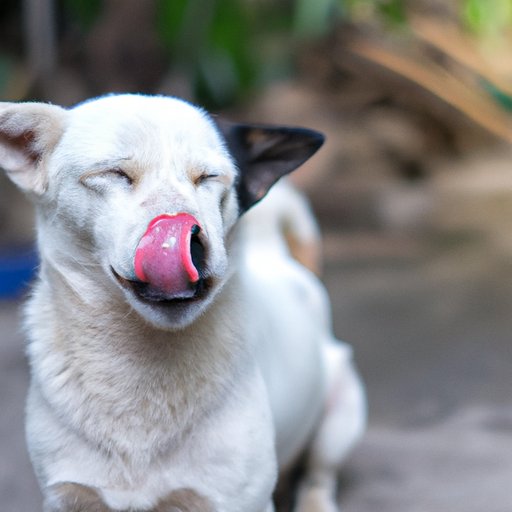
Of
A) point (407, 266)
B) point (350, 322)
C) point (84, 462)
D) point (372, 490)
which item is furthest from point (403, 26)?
point (84, 462)

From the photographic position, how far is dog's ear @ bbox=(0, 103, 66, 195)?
5.32 feet

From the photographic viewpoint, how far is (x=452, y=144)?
6391 millimetres

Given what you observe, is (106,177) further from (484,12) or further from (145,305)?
(484,12)

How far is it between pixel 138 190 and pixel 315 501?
1.22 meters

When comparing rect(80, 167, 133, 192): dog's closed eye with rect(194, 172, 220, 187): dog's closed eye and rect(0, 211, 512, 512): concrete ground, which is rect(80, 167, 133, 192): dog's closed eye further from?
rect(0, 211, 512, 512): concrete ground

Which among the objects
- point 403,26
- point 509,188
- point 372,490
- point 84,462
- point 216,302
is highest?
point 216,302

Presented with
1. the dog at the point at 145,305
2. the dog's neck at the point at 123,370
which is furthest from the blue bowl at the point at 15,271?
the dog's neck at the point at 123,370

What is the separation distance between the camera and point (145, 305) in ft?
4.95

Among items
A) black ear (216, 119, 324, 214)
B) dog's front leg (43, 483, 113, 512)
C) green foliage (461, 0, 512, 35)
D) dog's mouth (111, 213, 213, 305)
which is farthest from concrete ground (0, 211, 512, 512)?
green foliage (461, 0, 512, 35)

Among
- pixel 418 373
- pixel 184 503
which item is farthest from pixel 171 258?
pixel 418 373

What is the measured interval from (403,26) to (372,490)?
3.66m

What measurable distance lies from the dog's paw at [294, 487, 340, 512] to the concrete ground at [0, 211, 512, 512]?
82mm

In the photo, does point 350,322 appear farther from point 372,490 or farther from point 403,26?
point 403,26

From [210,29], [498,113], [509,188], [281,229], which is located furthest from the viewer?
[509,188]
